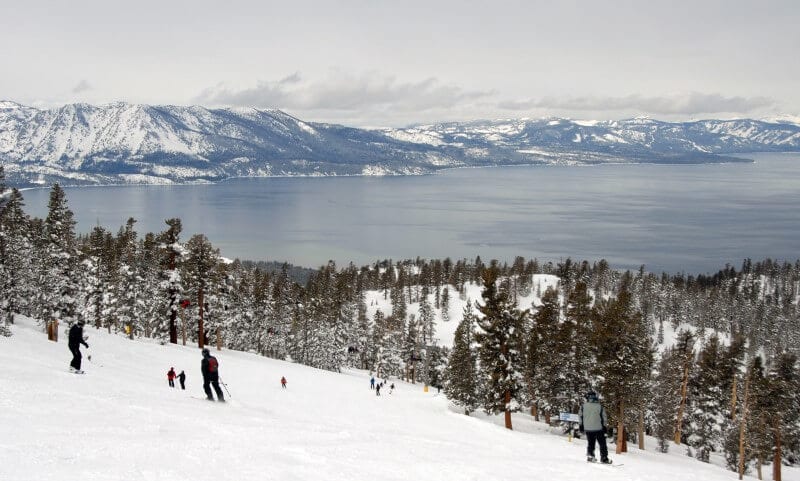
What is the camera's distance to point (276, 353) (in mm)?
97562

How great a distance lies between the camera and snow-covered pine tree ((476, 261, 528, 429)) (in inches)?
1497

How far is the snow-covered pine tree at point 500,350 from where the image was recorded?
3802cm

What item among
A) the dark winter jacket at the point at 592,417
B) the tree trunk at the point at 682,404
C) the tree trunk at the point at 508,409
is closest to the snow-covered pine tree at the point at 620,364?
the tree trunk at the point at 508,409

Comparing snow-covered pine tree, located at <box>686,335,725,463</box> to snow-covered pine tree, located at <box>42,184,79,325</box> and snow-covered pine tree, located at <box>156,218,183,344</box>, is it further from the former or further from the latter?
snow-covered pine tree, located at <box>42,184,79,325</box>

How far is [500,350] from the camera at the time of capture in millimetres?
38375

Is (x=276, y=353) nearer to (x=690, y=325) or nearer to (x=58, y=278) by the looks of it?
(x=58, y=278)

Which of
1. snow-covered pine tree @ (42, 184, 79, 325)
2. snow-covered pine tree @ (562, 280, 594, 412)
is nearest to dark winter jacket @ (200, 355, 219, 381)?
snow-covered pine tree @ (42, 184, 79, 325)

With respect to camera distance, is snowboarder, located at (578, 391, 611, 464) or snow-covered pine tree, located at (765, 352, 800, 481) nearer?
snowboarder, located at (578, 391, 611, 464)

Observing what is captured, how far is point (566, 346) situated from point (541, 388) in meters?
3.78

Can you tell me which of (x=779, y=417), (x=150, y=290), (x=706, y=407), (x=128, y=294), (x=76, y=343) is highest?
(x=76, y=343)

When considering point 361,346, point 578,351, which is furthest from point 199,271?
point 361,346

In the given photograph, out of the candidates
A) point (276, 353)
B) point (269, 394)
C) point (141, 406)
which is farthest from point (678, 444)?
point (276, 353)

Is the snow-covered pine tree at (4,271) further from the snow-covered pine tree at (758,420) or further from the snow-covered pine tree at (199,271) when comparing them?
the snow-covered pine tree at (758,420)

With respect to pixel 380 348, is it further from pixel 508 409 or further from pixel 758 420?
pixel 758 420
